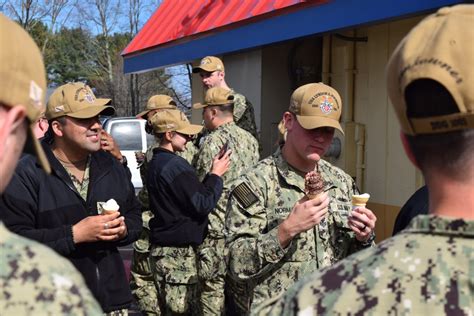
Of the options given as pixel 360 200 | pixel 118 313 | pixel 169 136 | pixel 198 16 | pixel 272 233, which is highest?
pixel 198 16

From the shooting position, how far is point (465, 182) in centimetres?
144

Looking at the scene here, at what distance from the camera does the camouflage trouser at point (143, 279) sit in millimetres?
6277

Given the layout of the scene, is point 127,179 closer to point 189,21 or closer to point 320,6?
point 320,6

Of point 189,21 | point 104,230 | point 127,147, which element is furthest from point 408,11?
point 127,147

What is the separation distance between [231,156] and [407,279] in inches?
187

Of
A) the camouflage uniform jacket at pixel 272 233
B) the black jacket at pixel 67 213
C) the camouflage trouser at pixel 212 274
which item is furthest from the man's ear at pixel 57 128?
the camouflage trouser at pixel 212 274

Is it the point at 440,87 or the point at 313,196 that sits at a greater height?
the point at 440,87

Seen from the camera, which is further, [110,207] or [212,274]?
[212,274]

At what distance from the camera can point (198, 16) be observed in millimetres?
9359

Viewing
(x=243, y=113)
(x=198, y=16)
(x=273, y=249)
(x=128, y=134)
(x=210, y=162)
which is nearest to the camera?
(x=273, y=249)

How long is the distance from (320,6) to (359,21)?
0.67m

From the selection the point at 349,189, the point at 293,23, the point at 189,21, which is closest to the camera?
the point at 349,189

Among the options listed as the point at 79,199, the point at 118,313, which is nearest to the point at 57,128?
the point at 79,199

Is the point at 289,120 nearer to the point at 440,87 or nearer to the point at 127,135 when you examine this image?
the point at 440,87
